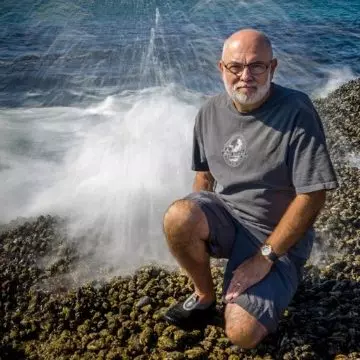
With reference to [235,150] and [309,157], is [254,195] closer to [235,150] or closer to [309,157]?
[235,150]

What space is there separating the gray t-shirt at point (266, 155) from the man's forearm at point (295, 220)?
111 millimetres

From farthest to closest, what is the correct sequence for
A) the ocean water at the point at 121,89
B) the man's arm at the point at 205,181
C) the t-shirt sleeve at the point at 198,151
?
the ocean water at the point at 121,89, the man's arm at the point at 205,181, the t-shirt sleeve at the point at 198,151

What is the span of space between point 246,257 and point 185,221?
2.08 feet

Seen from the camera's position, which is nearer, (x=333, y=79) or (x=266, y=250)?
(x=266, y=250)

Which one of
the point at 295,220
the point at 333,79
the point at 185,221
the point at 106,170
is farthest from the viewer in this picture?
the point at 333,79

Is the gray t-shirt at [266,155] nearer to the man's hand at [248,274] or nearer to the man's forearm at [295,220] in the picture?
the man's forearm at [295,220]

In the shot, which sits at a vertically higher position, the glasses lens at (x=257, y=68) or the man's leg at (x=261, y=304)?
the glasses lens at (x=257, y=68)

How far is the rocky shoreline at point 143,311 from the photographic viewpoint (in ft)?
13.6

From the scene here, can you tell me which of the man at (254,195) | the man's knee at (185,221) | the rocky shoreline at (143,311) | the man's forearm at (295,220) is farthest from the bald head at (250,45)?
Answer: the rocky shoreline at (143,311)

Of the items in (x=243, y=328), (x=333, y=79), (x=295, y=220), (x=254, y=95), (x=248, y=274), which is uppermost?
(x=254, y=95)

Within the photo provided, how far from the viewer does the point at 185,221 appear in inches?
157

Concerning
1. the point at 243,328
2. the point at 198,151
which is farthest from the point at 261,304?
the point at 198,151

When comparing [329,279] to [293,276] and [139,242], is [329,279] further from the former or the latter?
[139,242]

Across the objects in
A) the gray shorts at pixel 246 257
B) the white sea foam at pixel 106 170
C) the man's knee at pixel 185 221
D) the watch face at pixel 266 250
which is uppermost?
the man's knee at pixel 185 221
